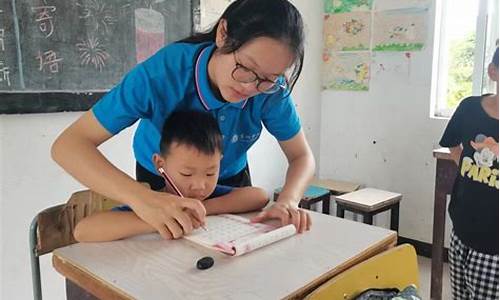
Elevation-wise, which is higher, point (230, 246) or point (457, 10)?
point (457, 10)

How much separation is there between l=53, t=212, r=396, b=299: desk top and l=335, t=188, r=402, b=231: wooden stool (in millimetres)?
1535

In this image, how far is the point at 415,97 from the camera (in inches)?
110

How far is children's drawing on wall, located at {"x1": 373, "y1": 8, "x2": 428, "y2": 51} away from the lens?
8.90 ft

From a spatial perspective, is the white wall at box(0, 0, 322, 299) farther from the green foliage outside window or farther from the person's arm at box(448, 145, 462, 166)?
the green foliage outside window

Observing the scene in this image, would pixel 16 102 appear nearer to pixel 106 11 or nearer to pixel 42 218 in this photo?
pixel 106 11

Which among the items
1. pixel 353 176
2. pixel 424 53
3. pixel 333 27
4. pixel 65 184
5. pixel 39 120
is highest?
pixel 333 27

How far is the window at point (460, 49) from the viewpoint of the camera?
2557mm

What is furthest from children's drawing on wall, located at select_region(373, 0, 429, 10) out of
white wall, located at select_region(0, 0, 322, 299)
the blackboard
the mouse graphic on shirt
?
white wall, located at select_region(0, 0, 322, 299)

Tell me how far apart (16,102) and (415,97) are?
2.14m

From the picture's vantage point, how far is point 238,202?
1.15 meters

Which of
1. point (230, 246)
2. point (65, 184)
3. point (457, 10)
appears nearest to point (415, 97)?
point (457, 10)

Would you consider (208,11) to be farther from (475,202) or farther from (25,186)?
(475,202)

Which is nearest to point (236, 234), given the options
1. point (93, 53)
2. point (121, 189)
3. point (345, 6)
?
point (121, 189)

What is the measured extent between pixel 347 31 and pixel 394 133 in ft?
2.35
